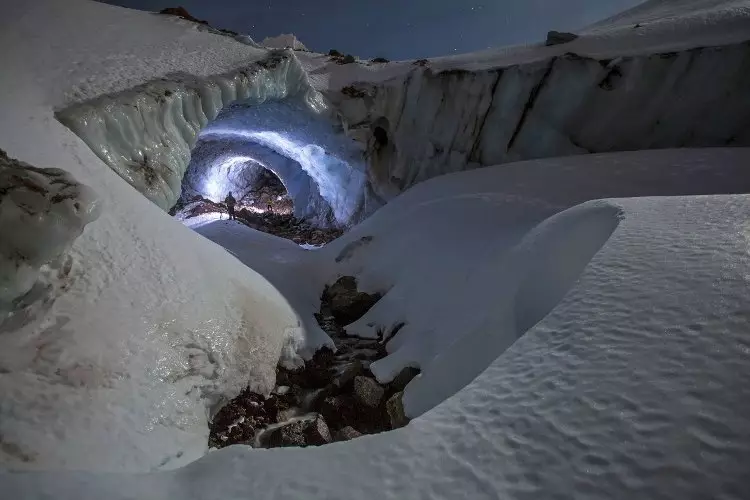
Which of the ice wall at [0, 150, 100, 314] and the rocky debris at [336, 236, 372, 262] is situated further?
the rocky debris at [336, 236, 372, 262]

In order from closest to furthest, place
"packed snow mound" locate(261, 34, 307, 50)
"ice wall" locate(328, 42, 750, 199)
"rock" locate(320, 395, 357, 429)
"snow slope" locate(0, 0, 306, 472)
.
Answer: "snow slope" locate(0, 0, 306, 472)
"rock" locate(320, 395, 357, 429)
"ice wall" locate(328, 42, 750, 199)
"packed snow mound" locate(261, 34, 307, 50)

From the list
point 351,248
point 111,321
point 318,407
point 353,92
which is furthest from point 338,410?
point 353,92

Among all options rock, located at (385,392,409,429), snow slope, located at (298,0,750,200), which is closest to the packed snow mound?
snow slope, located at (298,0,750,200)

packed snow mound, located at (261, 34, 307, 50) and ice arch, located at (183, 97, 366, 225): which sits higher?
packed snow mound, located at (261, 34, 307, 50)

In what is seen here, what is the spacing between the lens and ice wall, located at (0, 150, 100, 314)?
1.74 m

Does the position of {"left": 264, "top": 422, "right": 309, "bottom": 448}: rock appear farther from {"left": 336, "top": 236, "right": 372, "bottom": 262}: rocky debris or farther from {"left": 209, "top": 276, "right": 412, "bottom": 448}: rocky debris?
{"left": 336, "top": 236, "right": 372, "bottom": 262}: rocky debris

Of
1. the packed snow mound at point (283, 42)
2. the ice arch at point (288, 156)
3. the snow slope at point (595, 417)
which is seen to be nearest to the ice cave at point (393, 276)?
the snow slope at point (595, 417)

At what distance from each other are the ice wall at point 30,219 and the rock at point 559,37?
8282 mm

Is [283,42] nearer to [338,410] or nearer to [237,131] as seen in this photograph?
[237,131]

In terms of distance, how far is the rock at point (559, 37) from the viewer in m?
7.35

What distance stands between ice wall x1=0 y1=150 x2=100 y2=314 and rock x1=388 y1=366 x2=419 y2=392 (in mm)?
2703

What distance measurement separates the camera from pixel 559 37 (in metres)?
7.40

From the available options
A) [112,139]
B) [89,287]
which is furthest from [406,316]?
[112,139]

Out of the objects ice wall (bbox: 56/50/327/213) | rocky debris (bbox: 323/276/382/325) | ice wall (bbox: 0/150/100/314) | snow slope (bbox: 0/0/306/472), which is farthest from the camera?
rocky debris (bbox: 323/276/382/325)
